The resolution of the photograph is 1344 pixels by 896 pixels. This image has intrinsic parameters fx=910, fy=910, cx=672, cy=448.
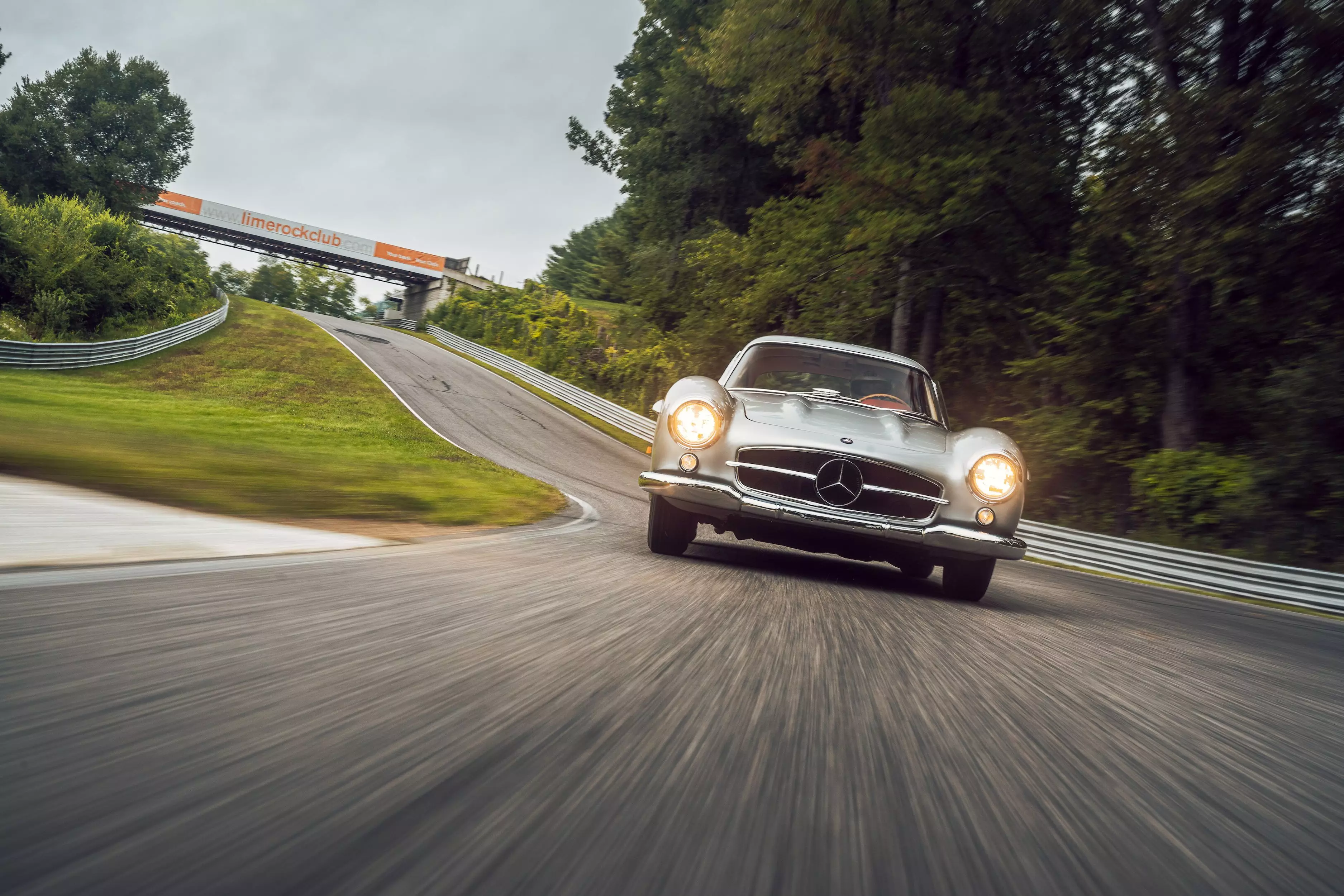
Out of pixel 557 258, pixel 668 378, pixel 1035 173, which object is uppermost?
pixel 557 258

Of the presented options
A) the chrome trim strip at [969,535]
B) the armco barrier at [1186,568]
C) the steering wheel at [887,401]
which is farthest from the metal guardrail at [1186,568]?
the chrome trim strip at [969,535]

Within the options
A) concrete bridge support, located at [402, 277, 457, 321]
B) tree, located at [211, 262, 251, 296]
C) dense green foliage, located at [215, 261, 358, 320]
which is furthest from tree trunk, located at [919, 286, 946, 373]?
tree, located at [211, 262, 251, 296]

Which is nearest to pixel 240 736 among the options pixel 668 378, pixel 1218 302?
pixel 1218 302

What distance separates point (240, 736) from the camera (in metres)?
1.59

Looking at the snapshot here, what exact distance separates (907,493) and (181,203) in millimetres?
82658

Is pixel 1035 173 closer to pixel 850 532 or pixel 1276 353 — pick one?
pixel 1276 353

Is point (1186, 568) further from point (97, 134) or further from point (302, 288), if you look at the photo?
point (302, 288)

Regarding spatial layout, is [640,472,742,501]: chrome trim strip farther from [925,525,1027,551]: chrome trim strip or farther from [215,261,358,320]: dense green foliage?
[215,261,358,320]: dense green foliage

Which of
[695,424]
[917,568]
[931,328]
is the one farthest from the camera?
[931,328]

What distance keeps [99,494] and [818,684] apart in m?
5.11

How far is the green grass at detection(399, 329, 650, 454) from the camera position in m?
26.9

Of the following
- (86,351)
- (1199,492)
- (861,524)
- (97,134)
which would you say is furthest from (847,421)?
(97,134)

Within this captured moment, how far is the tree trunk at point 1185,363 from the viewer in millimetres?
15938

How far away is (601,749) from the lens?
1756 millimetres
